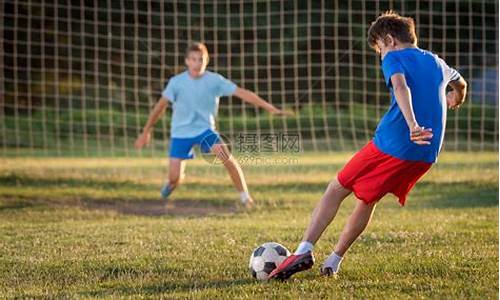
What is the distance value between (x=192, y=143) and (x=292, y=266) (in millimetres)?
4586

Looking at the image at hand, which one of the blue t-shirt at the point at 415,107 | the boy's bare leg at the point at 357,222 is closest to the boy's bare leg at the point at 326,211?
the boy's bare leg at the point at 357,222

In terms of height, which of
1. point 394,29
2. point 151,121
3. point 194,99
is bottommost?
point 151,121

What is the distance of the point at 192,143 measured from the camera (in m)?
9.38

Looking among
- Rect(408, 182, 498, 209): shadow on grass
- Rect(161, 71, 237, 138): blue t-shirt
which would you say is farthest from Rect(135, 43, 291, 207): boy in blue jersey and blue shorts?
Rect(408, 182, 498, 209): shadow on grass

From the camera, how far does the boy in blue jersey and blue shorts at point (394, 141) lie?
4.80m

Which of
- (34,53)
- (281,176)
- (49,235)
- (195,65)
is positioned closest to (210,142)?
(195,65)

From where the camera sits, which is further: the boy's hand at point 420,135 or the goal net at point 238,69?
the goal net at point 238,69

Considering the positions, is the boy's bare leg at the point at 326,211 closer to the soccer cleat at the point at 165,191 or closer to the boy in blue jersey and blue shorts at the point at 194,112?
the boy in blue jersey and blue shorts at the point at 194,112

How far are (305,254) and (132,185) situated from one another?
713cm

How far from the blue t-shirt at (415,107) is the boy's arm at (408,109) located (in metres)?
0.08

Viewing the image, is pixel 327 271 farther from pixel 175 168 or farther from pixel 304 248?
pixel 175 168

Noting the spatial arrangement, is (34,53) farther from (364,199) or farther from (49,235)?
(364,199)

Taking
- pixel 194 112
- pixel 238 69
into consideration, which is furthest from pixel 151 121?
pixel 238 69

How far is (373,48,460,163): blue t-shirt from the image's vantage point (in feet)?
15.7
